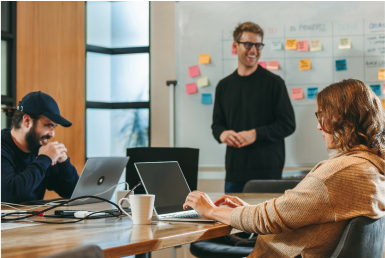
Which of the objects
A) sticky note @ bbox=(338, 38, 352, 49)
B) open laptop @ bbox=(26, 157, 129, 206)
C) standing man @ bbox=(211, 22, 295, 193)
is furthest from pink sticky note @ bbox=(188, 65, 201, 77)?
open laptop @ bbox=(26, 157, 129, 206)

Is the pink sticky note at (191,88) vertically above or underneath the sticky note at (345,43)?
underneath

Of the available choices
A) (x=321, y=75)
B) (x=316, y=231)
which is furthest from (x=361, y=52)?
(x=316, y=231)

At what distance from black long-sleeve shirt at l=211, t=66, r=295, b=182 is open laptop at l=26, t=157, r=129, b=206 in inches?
47.4

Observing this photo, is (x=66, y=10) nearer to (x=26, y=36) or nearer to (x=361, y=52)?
(x=26, y=36)

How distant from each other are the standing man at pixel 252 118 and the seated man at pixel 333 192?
1550 mm

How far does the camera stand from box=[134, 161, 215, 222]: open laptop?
4.49 ft

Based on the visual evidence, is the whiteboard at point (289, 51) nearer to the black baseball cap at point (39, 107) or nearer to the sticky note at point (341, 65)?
the sticky note at point (341, 65)

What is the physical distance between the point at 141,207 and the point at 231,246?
95 centimetres

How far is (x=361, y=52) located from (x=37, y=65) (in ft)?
9.27

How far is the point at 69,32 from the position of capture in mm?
3748

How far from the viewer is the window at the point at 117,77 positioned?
395cm

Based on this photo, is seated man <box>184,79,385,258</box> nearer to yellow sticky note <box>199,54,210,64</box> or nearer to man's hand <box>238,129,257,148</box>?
man's hand <box>238,129,257,148</box>

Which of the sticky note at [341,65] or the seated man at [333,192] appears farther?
the sticky note at [341,65]

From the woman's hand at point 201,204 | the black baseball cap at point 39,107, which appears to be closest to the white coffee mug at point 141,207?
the woman's hand at point 201,204
